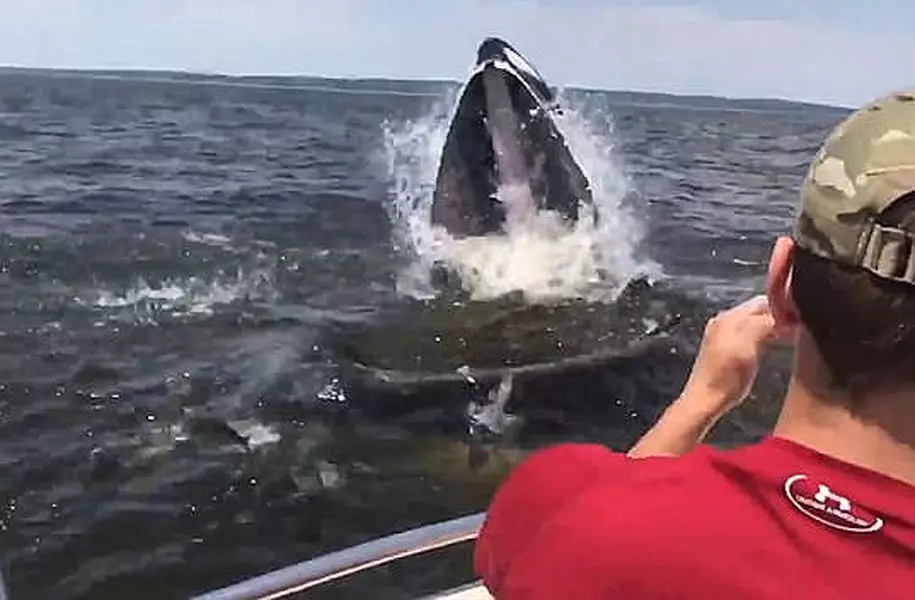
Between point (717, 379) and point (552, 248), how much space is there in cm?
809

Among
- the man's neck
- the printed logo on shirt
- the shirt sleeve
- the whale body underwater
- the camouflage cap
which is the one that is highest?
the camouflage cap

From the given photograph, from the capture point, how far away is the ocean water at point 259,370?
5930 millimetres

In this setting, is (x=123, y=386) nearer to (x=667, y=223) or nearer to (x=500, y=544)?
(x=500, y=544)

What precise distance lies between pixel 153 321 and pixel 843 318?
8.45 m

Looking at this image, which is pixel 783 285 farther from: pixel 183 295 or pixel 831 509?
pixel 183 295

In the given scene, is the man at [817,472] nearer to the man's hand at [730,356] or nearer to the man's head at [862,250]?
the man's head at [862,250]

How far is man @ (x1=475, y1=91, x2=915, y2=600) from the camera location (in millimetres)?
1245

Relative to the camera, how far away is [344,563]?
2562mm

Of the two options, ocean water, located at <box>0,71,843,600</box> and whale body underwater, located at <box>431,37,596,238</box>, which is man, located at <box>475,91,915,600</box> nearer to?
ocean water, located at <box>0,71,843,600</box>

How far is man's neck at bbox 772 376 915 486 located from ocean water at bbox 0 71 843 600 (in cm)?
146

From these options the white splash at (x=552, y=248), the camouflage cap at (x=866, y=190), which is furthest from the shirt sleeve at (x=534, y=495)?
the white splash at (x=552, y=248)

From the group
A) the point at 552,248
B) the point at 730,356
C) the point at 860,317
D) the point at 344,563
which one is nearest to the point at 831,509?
the point at 860,317

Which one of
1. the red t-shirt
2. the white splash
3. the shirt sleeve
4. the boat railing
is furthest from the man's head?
the white splash

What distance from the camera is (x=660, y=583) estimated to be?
1.26 meters
